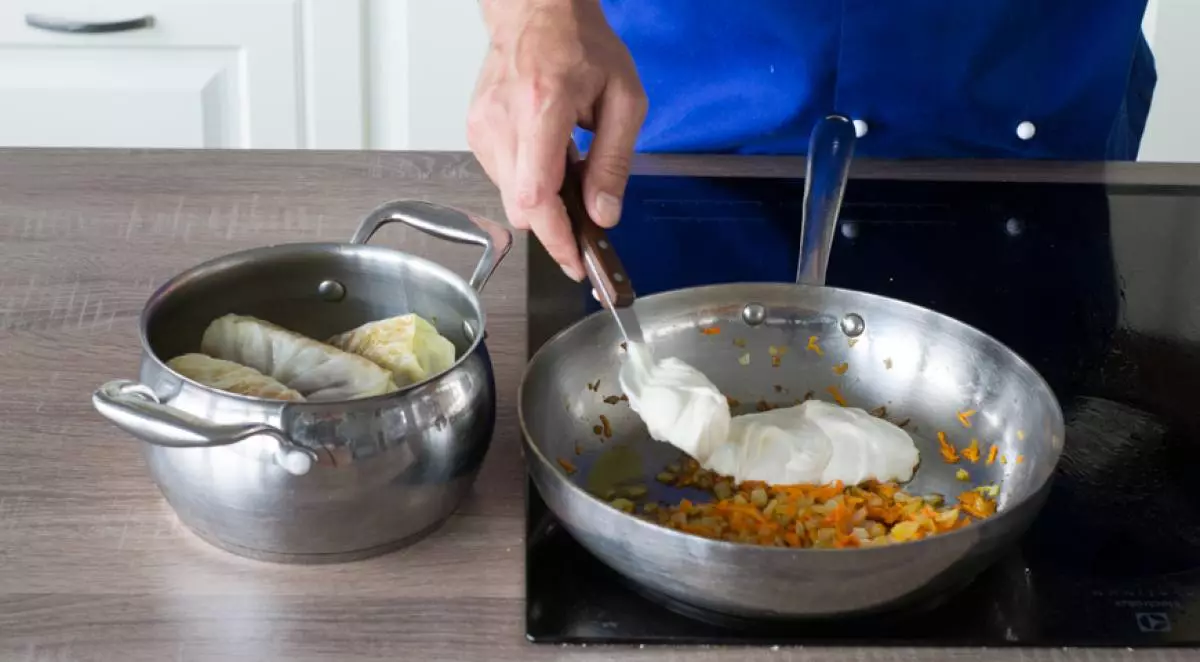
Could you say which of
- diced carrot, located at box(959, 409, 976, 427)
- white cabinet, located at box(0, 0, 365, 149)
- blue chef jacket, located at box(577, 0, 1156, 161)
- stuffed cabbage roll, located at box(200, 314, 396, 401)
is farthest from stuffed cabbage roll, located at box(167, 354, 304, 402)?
white cabinet, located at box(0, 0, 365, 149)

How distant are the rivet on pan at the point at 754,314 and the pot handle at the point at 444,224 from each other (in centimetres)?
17

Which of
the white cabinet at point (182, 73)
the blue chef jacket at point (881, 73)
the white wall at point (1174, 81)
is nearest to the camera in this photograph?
the blue chef jacket at point (881, 73)

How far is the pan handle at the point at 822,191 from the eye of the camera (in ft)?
2.96

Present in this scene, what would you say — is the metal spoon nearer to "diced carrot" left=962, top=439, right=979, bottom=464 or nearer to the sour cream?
the sour cream

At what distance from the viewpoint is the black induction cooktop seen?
2.09 feet

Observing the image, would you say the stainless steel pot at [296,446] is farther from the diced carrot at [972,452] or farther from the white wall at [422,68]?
the white wall at [422,68]

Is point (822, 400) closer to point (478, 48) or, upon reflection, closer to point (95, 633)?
point (95, 633)

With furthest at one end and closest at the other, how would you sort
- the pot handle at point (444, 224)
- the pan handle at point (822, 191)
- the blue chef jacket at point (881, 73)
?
the blue chef jacket at point (881, 73) < the pan handle at point (822, 191) < the pot handle at point (444, 224)

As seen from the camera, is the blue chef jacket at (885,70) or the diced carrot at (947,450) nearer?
the diced carrot at (947,450)

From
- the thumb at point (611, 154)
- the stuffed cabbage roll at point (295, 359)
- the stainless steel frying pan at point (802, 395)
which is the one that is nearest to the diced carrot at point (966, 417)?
the stainless steel frying pan at point (802, 395)

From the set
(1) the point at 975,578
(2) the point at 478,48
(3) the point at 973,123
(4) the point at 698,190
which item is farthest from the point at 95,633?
(2) the point at 478,48

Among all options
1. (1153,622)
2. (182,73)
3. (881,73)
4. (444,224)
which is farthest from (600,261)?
(182,73)

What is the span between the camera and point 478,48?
→ 1836mm

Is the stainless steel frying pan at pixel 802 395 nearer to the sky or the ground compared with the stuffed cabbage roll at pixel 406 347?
nearer to the ground
